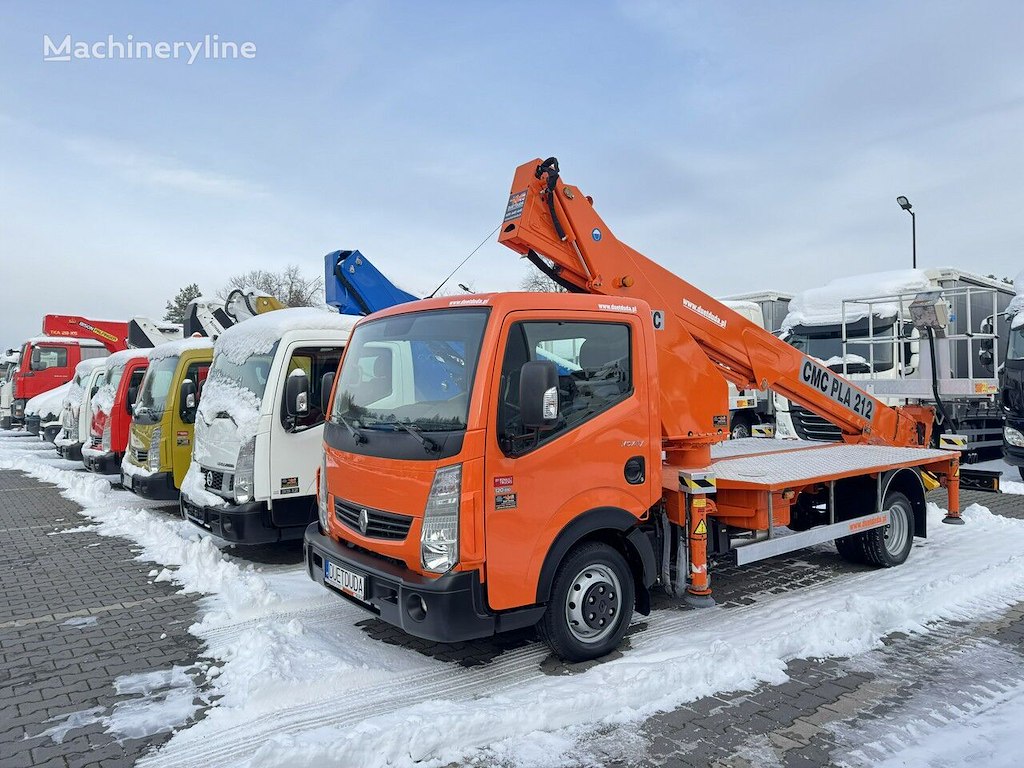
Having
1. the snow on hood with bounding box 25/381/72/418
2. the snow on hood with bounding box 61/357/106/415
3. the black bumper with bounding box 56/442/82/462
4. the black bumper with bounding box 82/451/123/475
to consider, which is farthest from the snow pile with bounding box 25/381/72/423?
the black bumper with bounding box 82/451/123/475

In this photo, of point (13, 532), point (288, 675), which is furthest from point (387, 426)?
point (13, 532)

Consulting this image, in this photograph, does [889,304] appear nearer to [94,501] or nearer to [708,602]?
[708,602]

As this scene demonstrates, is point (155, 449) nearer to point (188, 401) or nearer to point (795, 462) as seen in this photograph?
point (188, 401)

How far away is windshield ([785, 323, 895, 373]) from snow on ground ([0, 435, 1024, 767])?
281 inches

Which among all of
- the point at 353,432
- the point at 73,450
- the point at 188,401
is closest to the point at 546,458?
the point at 353,432

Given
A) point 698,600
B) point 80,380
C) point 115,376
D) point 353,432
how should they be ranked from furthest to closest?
point 80,380 → point 115,376 → point 698,600 → point 353,432

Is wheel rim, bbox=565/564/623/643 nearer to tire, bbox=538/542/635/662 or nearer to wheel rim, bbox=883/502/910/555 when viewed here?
tire, bbox=538/542/635/662

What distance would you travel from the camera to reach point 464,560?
4016 millimetres

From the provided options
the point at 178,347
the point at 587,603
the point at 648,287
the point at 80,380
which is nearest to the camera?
the point at 587,603

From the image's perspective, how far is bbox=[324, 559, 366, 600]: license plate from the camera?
4393mm

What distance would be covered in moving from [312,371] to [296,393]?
0.59 metres

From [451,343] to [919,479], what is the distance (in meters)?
5.34

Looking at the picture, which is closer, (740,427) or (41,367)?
(740,427)

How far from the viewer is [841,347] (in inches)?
569
